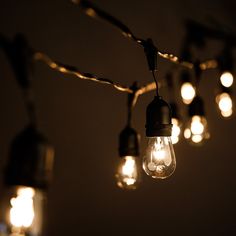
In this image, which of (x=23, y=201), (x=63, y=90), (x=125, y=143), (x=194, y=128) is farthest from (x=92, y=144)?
(x=23, y=201)

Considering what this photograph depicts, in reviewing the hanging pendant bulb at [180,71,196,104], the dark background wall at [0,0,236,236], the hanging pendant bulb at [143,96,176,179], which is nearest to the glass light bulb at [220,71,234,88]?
the hanging pendant bulb at [180,71,196,104]

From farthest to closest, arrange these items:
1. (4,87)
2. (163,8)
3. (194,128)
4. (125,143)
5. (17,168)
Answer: (163,8) → (194,128) → (4,87) → (125,143) → (17,168)

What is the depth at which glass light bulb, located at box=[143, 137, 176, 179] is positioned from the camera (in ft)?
3.70

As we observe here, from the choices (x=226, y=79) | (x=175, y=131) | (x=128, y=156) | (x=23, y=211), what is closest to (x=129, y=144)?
(x=128, y=156)

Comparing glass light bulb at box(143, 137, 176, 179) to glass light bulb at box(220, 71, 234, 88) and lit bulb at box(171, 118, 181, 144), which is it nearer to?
lit bulb at box(171, 118, 181, 144)

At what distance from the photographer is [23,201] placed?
2.61 feet

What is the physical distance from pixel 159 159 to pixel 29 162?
480 mm

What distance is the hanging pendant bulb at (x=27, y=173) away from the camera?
736mm

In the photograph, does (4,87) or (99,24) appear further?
(99,24)

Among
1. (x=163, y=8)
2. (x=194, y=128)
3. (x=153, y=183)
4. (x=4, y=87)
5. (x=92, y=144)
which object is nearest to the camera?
(x=4, y=87)

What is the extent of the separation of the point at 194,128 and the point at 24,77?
1017 mm

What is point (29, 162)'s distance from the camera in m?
0.75

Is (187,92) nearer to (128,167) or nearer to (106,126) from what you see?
(106,126)

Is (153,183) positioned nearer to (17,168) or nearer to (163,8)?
(163,8)
